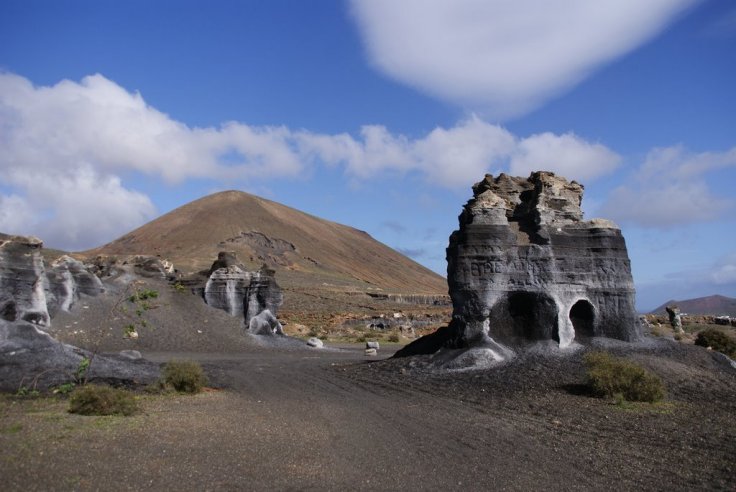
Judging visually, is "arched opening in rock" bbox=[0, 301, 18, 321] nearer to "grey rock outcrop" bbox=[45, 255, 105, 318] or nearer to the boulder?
"grey rock outcrop" bbox=[45, 255, 105, 318]

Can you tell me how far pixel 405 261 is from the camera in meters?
165

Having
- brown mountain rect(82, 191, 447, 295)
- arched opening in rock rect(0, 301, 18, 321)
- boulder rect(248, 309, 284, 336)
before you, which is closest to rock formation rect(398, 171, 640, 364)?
arched opening in rock rect(0, 301, 18, 321)

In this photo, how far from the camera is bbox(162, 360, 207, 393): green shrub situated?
15.2 metres

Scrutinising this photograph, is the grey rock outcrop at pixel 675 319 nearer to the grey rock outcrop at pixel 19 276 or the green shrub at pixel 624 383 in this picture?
the green shrub at pixel 624 383

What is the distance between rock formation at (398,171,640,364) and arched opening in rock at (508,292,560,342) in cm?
3

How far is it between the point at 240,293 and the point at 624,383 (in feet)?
85.4

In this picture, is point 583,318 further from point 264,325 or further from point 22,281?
point 264,325

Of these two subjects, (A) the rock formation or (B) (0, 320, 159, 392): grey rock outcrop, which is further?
(A) the rock formation

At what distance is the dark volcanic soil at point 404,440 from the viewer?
7297 millimetres

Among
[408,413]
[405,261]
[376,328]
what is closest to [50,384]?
[408,413]

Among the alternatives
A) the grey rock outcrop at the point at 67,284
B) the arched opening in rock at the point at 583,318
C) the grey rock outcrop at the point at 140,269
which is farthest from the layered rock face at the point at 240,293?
the arched opening in rock at the point at 583,318

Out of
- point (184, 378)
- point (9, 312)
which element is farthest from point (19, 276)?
point (184, 378)

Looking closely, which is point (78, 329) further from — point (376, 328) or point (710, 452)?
point (376, 328)

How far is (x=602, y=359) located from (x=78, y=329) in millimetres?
23108
